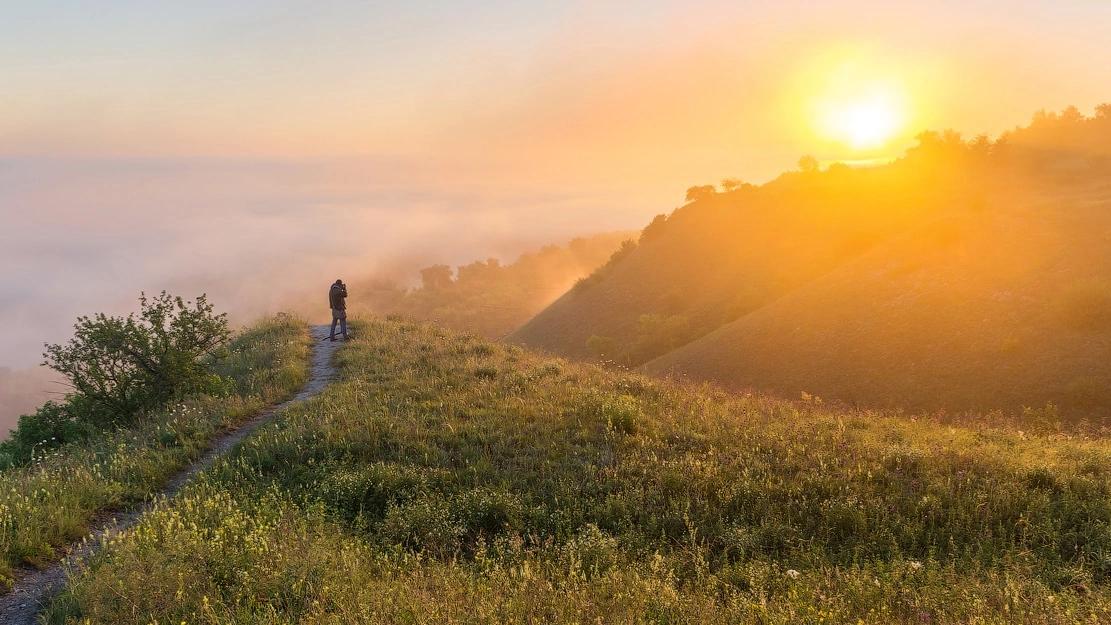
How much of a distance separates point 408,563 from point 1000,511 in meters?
7.40

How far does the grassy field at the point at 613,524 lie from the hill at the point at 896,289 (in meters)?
10.9

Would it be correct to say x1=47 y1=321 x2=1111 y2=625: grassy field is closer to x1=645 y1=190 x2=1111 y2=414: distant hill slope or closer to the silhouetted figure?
x1=645 y1=190 x2=1111 y2=414: distant hill slope

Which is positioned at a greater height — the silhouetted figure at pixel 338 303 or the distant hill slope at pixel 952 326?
the silhouetted figure at pixel 338 303

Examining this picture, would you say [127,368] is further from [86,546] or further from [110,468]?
[86,546]

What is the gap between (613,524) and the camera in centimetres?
729

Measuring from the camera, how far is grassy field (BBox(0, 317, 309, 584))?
22.6ft

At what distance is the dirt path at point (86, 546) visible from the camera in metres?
5.61

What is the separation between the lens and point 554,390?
13.3 metres

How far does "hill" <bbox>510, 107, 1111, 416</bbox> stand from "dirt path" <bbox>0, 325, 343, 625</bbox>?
68.5 feet

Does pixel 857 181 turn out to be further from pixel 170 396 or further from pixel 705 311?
pixel 170 396

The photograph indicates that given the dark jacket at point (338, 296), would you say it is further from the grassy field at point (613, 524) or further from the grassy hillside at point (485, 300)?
the grassy hillside at point (485, 300)

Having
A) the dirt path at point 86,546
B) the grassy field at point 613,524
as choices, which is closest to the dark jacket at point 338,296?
the dirt path at point 86,546

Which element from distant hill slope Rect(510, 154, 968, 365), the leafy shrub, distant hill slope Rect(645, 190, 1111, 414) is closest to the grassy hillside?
distant hill slope Rect(510, 154, 968, 365)

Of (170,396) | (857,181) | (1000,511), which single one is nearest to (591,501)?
(1000,511)
